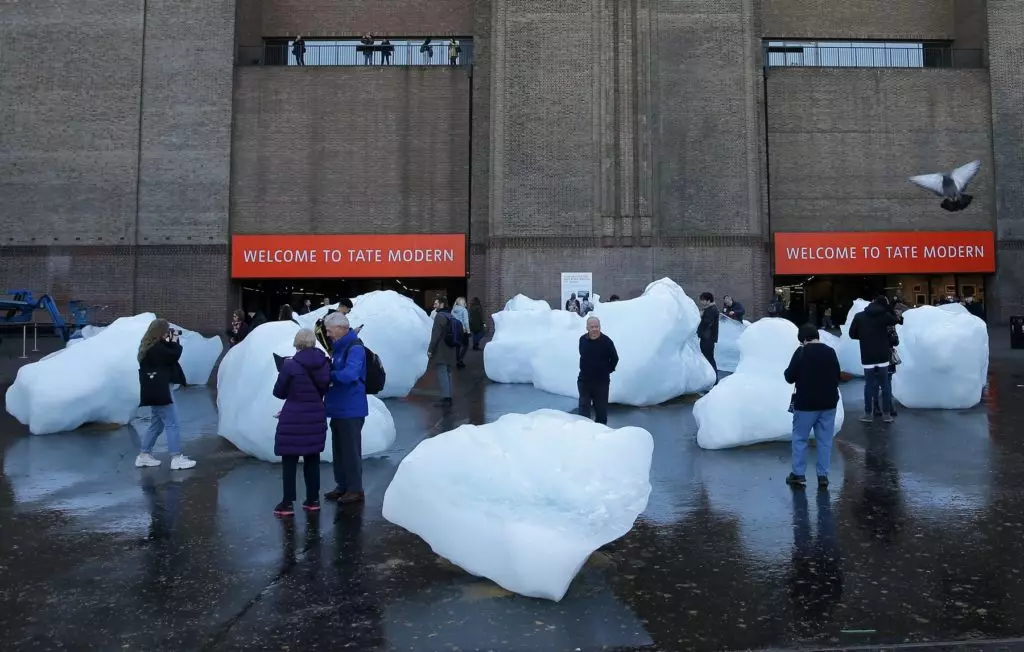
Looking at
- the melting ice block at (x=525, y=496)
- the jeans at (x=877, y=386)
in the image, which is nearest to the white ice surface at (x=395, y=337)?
the jeans at (x=877, y=386)

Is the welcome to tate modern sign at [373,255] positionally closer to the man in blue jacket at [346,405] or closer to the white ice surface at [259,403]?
the white ice surface at [259,403]

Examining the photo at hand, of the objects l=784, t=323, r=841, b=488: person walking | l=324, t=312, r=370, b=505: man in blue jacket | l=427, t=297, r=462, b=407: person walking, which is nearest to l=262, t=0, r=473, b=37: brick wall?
l=427, t=297, r=462, b=407: person walking

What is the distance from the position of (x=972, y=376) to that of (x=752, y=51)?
19.9 meters

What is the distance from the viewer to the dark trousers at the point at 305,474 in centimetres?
608

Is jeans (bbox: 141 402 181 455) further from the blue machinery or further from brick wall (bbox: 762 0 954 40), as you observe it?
brick wall (bbox: 762 0 954 40)

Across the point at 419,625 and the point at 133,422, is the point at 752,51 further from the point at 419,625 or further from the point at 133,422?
the point at 419,625

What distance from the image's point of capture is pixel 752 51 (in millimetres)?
27906

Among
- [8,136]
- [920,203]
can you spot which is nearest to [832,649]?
[920,203]

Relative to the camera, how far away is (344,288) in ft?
109

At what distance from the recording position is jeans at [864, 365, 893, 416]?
1057 centimetres

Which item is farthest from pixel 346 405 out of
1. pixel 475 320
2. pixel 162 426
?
pixel 475 320

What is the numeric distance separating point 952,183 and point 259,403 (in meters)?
23.6

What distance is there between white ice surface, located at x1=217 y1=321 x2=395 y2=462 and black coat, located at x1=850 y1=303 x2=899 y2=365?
6774 millimetres

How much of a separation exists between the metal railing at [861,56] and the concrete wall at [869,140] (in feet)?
4.41
